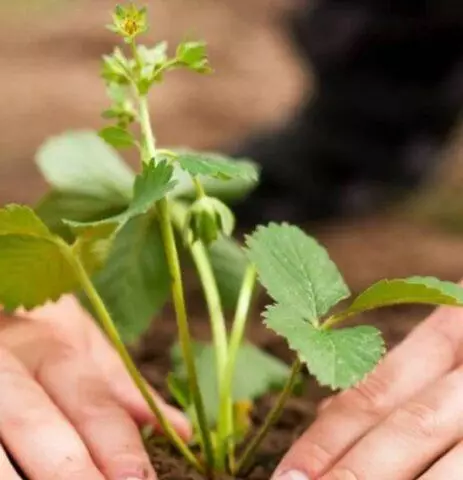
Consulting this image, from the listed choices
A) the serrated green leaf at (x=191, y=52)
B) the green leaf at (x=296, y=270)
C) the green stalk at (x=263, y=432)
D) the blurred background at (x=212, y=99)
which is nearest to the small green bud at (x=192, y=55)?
the serrated green leaf at (x=191, y=52)

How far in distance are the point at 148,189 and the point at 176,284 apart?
0.30ft

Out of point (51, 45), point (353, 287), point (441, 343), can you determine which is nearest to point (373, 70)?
point (353, 287)

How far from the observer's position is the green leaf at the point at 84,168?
918 millimetres

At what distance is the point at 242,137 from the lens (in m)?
2.07

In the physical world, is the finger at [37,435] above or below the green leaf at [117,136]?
below

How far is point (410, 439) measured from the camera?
744mm

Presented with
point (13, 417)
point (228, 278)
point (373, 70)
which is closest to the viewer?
point (13, 417)

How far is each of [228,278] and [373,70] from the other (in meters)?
1.09

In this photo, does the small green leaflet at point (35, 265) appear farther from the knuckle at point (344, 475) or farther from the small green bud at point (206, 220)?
the knuckle at point (344, 475)

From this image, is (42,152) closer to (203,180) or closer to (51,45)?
(203,180)

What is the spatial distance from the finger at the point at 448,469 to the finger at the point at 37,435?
22 centimetres

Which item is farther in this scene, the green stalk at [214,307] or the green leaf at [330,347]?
the green stalk at [214,307]

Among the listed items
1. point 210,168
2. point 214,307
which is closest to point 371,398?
point 214,307

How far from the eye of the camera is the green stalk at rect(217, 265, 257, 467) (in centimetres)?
79
